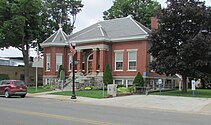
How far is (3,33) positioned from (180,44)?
82.4 ft

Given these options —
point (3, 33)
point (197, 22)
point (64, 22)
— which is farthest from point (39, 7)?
point (197, 22)

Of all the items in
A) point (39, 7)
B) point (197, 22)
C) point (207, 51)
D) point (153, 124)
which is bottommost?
point (153, 124)

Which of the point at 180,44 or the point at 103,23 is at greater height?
the point at 103,23

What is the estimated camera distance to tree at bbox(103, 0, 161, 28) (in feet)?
198

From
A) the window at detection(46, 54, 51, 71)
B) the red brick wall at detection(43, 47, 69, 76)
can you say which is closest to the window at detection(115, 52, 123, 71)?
the red brick wall at detection(43, 47, 69, 76)

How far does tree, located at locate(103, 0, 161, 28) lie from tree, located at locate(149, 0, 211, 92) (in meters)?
27.7

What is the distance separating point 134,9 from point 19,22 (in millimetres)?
25449

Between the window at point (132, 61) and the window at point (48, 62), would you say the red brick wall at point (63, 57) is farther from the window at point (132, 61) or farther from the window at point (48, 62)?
the window at point (132, 61)

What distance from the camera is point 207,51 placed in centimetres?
2995

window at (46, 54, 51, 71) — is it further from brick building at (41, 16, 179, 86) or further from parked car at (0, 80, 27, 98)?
parked car at (0, 80, 27, 98)

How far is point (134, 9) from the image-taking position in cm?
6194

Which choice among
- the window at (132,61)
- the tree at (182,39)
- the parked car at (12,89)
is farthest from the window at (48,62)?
the tree at (182,39)

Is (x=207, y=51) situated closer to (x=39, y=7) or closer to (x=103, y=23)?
(x=103, y=23)

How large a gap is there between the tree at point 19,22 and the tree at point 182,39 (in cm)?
2006
